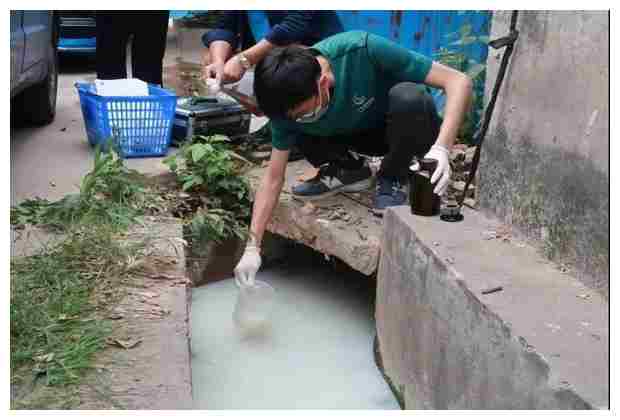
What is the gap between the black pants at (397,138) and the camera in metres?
2.86

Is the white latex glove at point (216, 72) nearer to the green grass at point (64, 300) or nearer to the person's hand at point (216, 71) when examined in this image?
the person's hand at point (216, 71)

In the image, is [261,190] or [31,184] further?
[31,184]

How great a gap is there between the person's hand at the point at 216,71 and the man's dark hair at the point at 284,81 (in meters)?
0.91

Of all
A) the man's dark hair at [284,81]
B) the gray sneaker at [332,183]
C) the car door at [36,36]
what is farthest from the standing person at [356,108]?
the car door at [36,36]

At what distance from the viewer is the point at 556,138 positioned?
2273 mm

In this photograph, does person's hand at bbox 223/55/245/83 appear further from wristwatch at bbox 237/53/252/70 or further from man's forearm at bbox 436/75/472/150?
man's forearm at bbox 436/75/472/150

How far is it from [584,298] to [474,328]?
312 mm

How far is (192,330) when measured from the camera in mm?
3236

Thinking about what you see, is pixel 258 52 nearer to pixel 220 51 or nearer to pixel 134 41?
pixel 220 51

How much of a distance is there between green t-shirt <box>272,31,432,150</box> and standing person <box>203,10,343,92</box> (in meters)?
0.62

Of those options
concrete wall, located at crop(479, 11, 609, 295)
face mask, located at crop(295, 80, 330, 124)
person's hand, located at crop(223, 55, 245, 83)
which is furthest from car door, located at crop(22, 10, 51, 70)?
concrete wall, located at crop(479, 11, 609, 295)

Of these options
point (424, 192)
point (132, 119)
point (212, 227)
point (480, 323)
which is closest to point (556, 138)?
point (424, 192)

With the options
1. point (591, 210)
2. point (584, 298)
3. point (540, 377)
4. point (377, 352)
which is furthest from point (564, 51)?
point (377, 352)

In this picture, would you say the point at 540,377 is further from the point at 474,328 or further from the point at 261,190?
the point at 261,190
